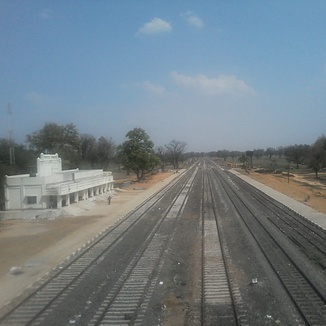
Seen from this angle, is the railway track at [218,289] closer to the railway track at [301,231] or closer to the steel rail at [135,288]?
the steel rail at [135,288]

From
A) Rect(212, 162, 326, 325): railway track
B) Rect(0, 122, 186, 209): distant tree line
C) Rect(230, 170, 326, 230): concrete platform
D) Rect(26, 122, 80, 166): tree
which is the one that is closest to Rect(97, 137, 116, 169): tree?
Rect(0, 122, 186, 209): distant tree line

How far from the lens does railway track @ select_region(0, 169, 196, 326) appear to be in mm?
10297

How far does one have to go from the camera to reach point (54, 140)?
2763 inches

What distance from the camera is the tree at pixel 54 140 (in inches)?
2719

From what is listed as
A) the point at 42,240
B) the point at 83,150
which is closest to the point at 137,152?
the point at 83,150

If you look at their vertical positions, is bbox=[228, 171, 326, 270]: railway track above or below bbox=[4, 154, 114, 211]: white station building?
below

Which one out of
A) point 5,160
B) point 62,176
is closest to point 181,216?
point 62,176

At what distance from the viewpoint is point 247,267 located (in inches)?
578

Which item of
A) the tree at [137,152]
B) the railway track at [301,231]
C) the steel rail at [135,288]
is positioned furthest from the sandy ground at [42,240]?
the tree at [137,152]

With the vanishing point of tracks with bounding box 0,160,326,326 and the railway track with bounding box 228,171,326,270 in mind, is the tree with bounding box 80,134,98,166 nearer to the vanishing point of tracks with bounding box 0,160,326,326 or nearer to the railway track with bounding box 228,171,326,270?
the railway track with bounding box 228,171,326,270

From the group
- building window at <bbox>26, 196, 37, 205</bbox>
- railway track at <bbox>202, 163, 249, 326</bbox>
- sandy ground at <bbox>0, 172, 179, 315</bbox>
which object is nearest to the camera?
railway track at <bbox>202, 163, 249, 326</bbox>

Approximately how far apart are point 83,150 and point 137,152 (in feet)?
94.1

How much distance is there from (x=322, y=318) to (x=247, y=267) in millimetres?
4853

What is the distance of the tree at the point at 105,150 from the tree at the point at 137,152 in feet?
79.0
